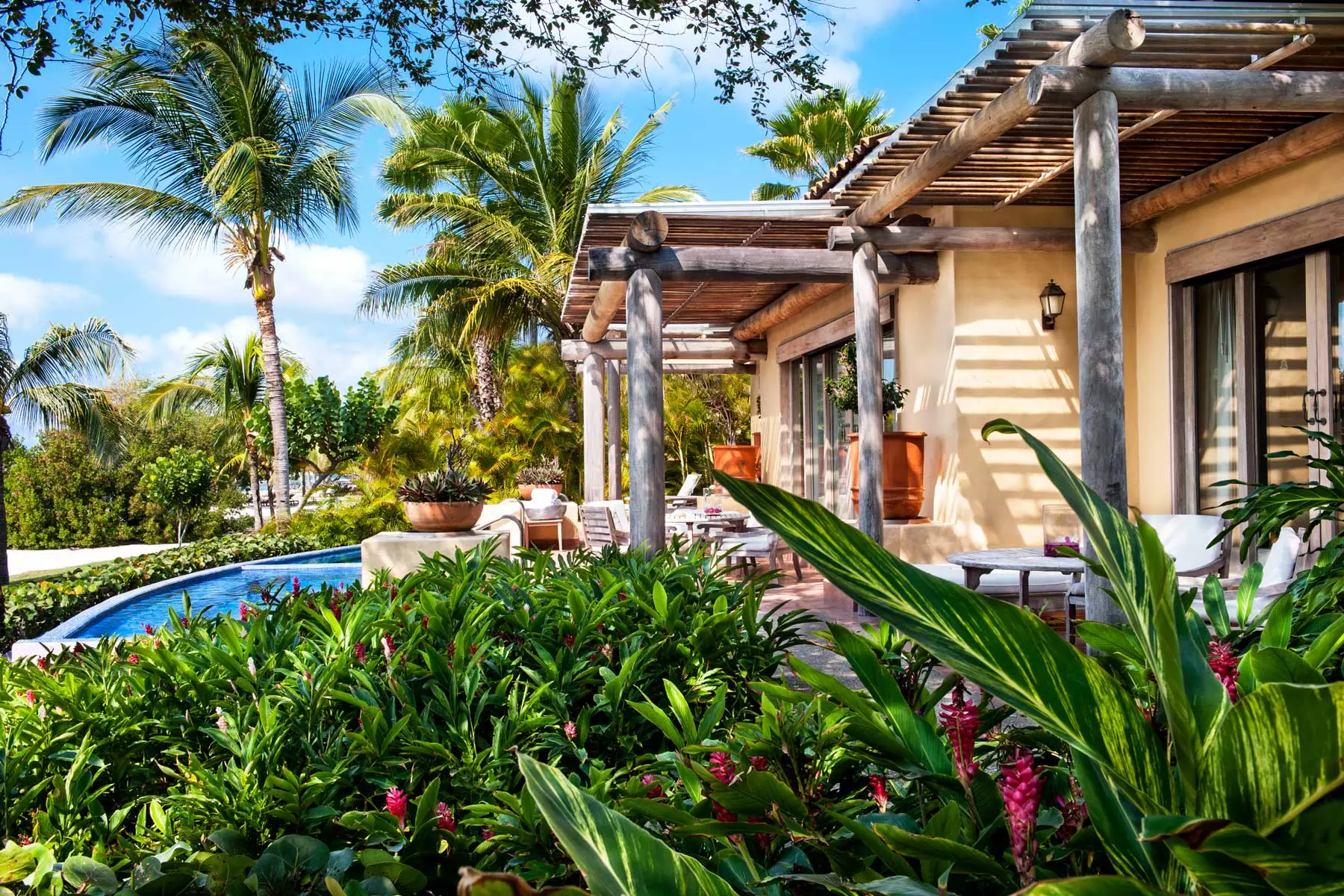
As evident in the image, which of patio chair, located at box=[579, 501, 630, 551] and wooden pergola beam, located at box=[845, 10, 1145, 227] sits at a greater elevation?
wooden pergola beam, located at box=[845, 10, 1145, 227]

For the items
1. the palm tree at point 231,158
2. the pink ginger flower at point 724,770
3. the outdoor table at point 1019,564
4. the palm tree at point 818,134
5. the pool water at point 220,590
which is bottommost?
the pool water at point 220,590

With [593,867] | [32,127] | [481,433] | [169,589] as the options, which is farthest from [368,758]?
[481,433]

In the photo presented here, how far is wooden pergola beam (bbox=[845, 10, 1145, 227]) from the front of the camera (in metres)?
4.17

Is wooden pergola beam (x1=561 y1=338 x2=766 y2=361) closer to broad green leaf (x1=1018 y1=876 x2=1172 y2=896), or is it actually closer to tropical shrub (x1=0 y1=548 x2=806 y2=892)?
tropical shrub (x1=0 y1=548 x2=806 y2=892)

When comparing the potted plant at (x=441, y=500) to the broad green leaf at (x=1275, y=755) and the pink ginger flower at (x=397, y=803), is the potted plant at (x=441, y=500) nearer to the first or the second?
the pink ginger flower at (x=397, y=803)

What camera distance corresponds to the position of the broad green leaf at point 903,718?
0.89m

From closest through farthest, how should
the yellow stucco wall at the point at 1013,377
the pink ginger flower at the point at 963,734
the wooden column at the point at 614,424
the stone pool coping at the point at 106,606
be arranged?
the pink ginger flower at the point at 963,734 < the stone pool coping at the point at 106,606 < the yellow stucco wall at the point at 1013,377 < the wooden column at the point at 614,424

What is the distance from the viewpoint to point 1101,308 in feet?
15.1

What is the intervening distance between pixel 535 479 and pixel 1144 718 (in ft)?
53.1

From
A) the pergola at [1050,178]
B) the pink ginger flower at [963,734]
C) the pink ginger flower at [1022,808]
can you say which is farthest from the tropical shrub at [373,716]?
the pergola at [1050,178]

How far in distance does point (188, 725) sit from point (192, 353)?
24766 millimetres

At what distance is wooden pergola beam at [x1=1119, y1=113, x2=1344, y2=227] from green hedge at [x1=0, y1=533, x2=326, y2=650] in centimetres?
748

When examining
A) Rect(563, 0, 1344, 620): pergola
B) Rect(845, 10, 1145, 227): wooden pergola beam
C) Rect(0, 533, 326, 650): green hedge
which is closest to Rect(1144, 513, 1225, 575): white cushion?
Rect(563, 0, 1344, 620): pergola

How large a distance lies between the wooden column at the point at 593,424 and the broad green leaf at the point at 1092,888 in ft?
37.6
